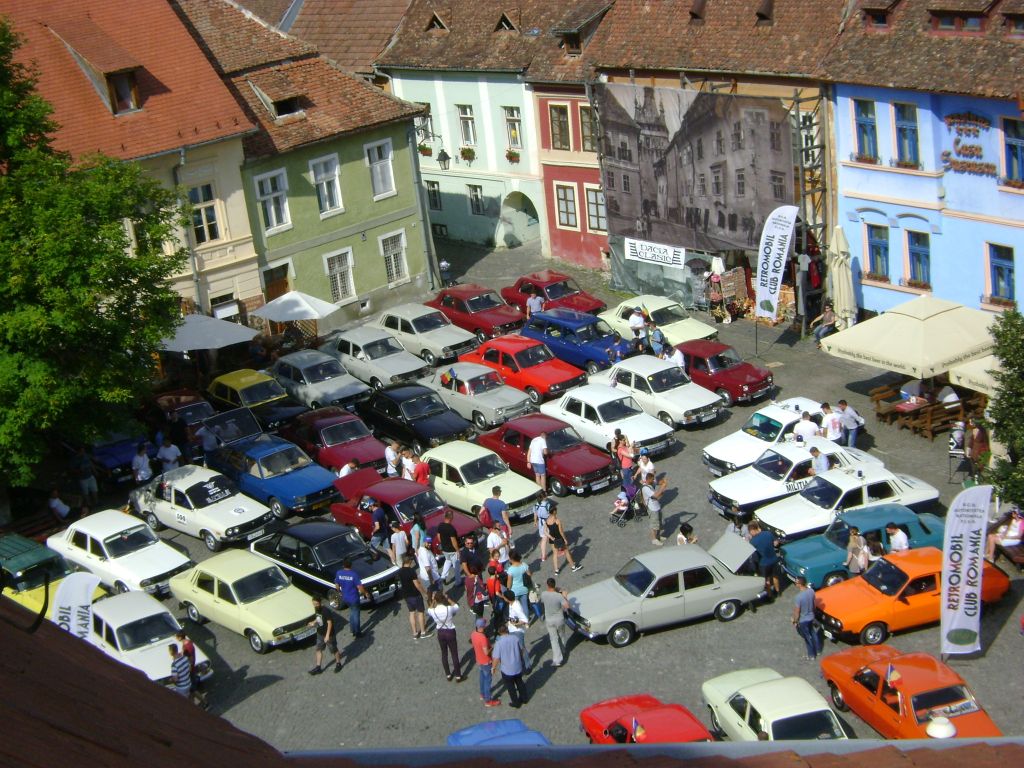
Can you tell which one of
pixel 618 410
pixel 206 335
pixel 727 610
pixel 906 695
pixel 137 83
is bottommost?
pixel 727 610

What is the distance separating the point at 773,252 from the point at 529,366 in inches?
291

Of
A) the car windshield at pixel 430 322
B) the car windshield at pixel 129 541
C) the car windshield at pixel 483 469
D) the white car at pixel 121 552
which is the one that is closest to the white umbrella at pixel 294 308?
the car windshield at pixel 430 322

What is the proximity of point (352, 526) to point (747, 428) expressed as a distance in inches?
368

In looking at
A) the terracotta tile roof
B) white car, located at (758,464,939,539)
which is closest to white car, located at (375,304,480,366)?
the terracotta tile roof

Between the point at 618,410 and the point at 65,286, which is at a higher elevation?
the point at 65,286

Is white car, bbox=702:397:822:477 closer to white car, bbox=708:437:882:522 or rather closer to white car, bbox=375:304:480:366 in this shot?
white car, bbox=708:437:882:522

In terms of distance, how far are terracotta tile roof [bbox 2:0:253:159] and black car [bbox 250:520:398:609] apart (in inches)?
619

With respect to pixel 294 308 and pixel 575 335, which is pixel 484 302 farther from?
pixel 294 308

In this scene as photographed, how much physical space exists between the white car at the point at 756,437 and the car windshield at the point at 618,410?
7.24ft

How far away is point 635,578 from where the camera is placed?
20.9 metres

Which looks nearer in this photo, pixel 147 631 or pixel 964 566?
pixel 964 566

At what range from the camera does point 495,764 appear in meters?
4.59

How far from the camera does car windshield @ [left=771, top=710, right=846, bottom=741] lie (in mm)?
16234

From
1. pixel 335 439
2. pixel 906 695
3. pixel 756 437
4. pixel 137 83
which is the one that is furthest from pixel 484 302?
pixel 906 695
